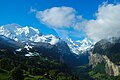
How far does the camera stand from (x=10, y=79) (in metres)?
177

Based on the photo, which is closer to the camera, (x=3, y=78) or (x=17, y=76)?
(x=17, y=76)

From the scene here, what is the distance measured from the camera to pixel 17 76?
6791 inches

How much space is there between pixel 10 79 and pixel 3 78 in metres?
9.01

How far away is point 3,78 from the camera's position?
18412 centimetres

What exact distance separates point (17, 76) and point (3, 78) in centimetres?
1552

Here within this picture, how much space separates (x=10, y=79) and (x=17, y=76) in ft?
22.1
